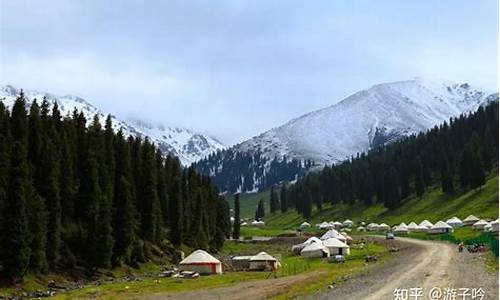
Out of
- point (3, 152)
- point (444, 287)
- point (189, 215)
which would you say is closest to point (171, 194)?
point (189, 215)

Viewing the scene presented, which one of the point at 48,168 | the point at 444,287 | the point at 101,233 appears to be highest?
the point at 48,168

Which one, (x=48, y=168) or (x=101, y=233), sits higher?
(x=48, y=168)

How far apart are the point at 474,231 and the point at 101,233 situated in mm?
81925

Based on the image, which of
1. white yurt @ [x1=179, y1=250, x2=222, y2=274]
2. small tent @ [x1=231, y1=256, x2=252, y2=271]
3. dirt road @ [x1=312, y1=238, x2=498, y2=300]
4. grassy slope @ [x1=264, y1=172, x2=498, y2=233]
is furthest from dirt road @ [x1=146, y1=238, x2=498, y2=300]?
grassy slope @ [x1=264, y1=172, x2=498, y2=233]

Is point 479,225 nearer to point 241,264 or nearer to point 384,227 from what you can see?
point 384,227

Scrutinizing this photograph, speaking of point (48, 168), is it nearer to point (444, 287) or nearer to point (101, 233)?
point (101, 233)

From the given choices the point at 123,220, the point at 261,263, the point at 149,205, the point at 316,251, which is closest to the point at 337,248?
the point at 316,251

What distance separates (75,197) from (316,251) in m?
40.2

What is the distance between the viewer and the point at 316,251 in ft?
343

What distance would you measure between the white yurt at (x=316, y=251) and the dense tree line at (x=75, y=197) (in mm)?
19710

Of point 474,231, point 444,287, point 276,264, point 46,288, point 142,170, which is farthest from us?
point 474,231

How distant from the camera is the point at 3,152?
64250 mm

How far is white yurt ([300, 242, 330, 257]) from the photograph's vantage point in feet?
340

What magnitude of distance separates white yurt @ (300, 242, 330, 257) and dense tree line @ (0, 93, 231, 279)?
64.7ft
